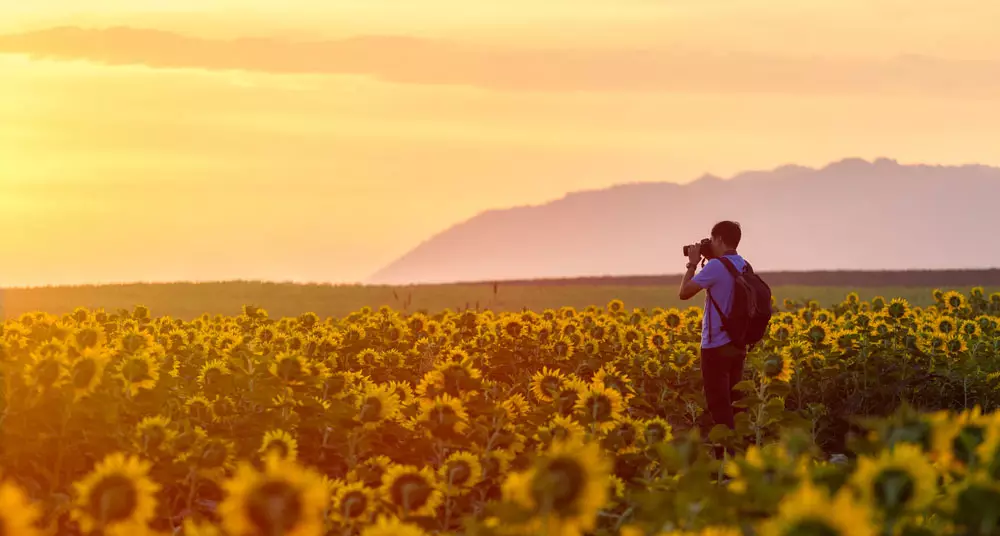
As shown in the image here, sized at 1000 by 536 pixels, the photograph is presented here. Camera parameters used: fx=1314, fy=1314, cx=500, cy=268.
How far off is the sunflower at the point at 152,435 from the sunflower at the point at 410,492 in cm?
153

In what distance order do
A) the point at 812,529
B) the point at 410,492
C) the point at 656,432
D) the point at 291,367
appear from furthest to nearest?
1. the point at 291,367
2. the point at 656,432
3. the point at 410,492
4. the point at 812,529

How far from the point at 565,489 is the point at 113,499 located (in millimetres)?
1635

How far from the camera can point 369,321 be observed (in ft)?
52.7

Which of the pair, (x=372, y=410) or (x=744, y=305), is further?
(x=744, y=305)

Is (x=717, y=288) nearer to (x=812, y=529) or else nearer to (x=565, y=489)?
(x=565, y=489)

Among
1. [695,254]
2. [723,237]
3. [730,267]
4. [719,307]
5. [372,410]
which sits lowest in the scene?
[372,410]

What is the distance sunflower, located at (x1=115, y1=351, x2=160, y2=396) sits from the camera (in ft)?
25.3

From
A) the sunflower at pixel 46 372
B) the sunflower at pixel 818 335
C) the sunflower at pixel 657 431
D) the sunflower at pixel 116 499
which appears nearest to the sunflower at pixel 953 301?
the sunflower at pixel 818 335

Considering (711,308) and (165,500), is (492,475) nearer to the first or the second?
(165,500)

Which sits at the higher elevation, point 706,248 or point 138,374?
point 706,248

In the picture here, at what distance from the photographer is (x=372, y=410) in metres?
7.67

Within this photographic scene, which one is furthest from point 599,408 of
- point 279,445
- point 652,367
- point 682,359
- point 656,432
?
point 652,367

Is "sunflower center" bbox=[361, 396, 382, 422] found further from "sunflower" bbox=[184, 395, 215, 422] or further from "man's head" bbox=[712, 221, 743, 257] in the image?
"man's head" bbox=[712, 221, 743, 257]

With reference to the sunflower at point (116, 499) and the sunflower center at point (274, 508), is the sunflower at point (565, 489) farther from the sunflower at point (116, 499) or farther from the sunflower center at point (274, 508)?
the sunflower at point (116, 499)
